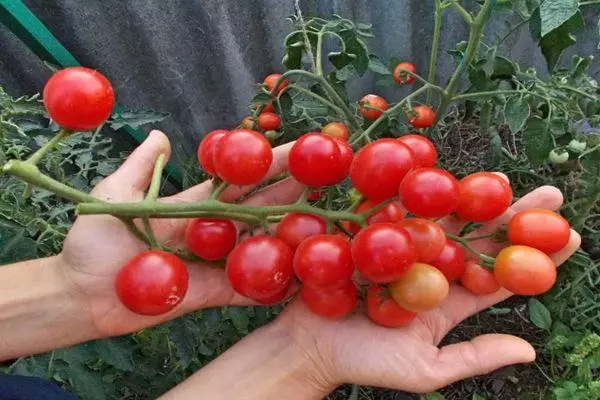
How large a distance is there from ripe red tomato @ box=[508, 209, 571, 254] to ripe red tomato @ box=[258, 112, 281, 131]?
74 cm

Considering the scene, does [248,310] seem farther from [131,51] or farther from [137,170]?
[131,51]

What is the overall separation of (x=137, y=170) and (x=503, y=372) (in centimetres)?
126

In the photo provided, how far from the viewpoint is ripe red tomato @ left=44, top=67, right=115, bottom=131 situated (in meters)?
1.05

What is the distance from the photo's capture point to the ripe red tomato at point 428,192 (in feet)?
→ 3.62

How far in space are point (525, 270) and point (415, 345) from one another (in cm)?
28

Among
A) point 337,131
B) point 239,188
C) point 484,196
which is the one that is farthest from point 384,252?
point 337,131

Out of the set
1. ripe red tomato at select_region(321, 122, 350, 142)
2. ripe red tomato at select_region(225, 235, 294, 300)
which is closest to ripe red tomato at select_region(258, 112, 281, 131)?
ripe red tomato at select_region(321, 122, 350, 142)

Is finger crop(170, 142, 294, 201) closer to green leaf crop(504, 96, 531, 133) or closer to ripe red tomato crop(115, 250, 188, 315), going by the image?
ripe red tomato crop(115, 250, 188, 315)

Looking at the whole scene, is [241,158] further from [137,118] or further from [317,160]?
[137,118]

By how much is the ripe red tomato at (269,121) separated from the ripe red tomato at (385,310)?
0.65 meters

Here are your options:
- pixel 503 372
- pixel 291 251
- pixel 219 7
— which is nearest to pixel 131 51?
pixel 219 7

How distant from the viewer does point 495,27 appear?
2135mm

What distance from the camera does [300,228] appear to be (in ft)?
4.00

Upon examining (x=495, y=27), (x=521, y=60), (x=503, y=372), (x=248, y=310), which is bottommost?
(x=503, y=372)
